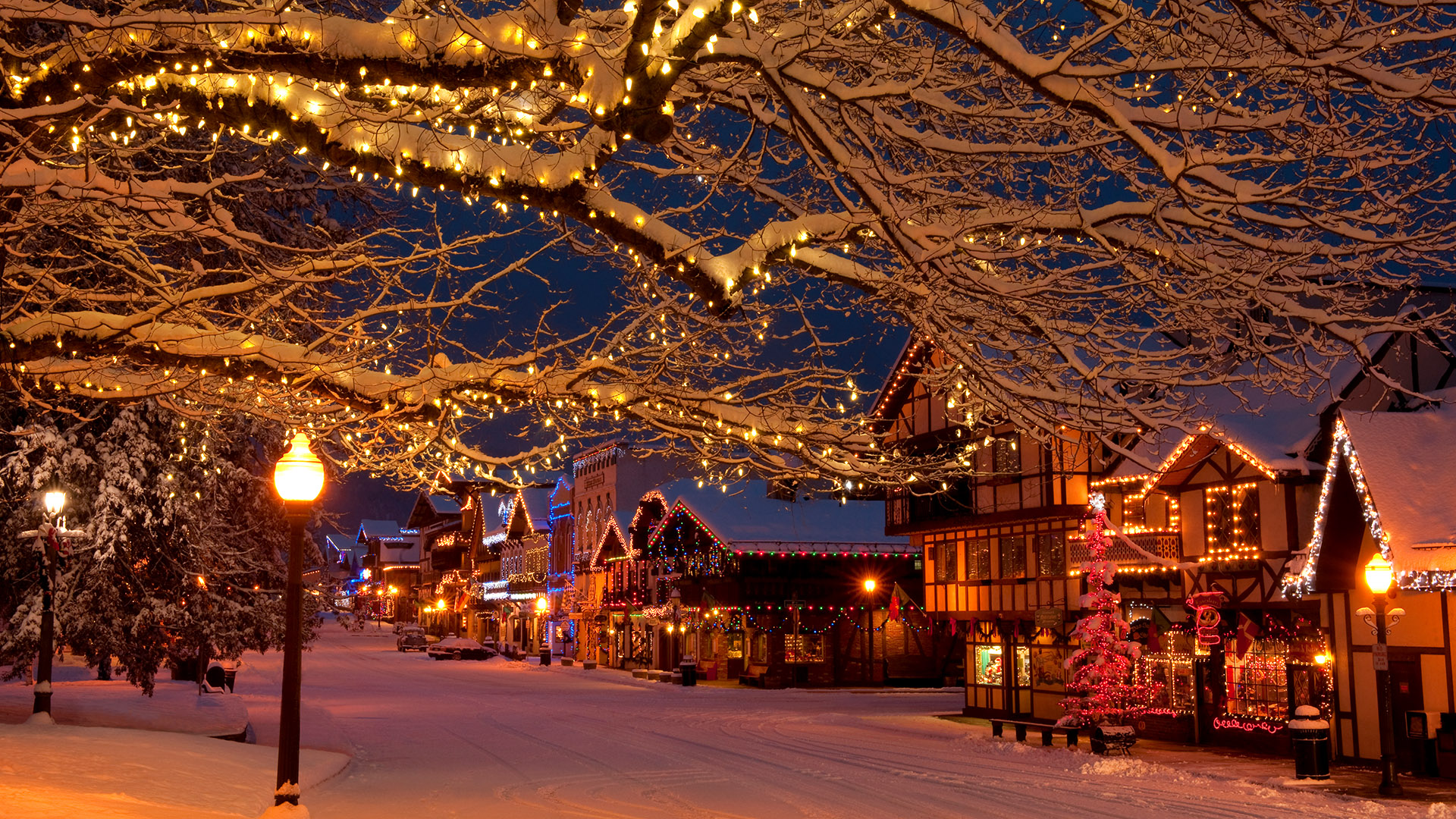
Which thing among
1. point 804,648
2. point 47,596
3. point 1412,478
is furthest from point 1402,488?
point 804,648

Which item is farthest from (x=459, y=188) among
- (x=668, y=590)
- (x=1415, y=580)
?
(x=668, y=590)

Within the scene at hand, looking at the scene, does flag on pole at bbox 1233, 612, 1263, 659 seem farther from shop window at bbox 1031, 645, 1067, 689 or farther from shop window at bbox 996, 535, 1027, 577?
shop window at bbox 996, 535, 1027, 577

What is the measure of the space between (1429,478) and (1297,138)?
13674mm

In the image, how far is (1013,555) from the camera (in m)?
31.7

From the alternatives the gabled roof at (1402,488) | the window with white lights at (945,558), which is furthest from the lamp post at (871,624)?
the gabled roof at (1402,488)

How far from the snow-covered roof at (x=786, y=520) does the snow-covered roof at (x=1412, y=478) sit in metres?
27.7

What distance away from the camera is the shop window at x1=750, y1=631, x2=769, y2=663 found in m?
48.2

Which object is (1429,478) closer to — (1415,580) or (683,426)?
(1415,580)

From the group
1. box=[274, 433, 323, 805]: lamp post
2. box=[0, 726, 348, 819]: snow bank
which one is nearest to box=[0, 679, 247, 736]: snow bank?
box=[0, 726, 348, 819]: snow bank

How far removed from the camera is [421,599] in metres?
127

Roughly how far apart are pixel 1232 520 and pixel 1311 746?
22.6 feet

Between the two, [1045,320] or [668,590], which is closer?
[1045,320]

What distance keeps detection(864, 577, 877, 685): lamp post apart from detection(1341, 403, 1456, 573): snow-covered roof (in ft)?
90.0

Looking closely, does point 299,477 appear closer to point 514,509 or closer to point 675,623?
point 675,623
